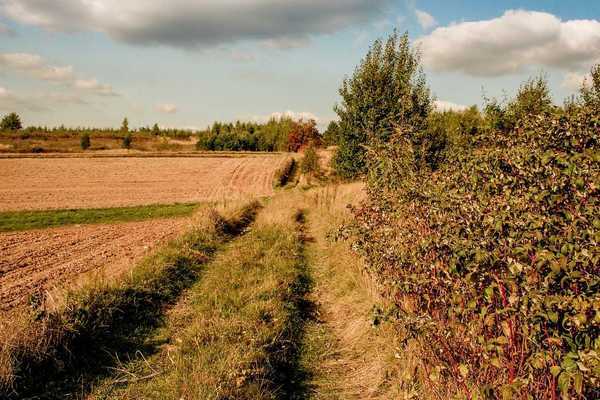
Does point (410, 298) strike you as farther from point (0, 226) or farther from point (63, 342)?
point (0, 226)

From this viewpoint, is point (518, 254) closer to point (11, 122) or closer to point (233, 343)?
point (233, 343)

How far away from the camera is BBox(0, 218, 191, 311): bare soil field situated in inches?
384

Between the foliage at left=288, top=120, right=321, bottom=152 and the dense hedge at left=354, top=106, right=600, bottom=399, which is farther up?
the foliage at left=288, top=120, right=321, bottom=152

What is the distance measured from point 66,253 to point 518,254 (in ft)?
45.9

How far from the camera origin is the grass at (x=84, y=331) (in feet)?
16.8

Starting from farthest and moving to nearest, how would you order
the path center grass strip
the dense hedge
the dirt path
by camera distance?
the dirt path → the path center grass strip → the dense hedge

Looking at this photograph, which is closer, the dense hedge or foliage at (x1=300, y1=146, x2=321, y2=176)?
the dense hedge

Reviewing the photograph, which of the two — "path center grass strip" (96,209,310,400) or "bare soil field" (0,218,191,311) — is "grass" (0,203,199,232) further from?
"path center grass strip" (96,209,310,400)

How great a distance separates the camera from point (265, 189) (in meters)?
35.1

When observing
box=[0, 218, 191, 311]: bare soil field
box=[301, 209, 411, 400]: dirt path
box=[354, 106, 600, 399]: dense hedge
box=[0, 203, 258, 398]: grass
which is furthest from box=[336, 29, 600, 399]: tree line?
box=[0, 218, 191, 311]: bare soil field

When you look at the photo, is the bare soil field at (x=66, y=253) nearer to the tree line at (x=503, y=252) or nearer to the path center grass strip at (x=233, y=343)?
the path center grass strip at (x=233, y=343)

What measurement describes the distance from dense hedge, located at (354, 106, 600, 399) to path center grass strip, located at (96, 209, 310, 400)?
83.1 inches

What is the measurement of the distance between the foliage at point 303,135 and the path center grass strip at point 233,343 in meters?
40.7

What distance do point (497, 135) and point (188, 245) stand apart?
9473 millimetres
